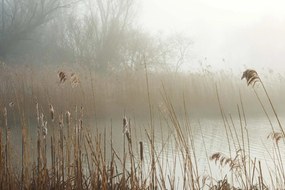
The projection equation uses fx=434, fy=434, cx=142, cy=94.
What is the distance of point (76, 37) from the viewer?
15305 mm

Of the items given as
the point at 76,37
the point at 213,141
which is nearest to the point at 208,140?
the point at 213,141

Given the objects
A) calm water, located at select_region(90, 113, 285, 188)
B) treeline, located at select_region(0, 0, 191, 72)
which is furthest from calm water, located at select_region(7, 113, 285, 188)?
treeline, located at select_region(0, 0, 191, 72)

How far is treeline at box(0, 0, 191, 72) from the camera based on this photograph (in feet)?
→ 48.7

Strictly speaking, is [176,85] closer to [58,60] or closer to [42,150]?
[42,150]

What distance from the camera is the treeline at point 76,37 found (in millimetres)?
14844

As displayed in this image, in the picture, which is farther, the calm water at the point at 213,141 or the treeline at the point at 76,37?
the treeline at the point at 76,37

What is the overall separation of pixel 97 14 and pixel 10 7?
320 centimetres

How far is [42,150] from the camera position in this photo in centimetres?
213

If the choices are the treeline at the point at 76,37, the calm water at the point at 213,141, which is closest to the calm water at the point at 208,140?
the calm water at the point at 213,141

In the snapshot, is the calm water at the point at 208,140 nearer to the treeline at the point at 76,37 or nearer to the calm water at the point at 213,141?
the calm water at the point at 213,141

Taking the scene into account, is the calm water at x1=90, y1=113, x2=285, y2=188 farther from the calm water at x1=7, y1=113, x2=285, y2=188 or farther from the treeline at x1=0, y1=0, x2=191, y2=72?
the treeline at x1=0, y1=0, x2=191, y2=72

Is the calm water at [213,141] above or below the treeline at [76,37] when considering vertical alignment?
below

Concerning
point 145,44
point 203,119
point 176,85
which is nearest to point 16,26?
point 145,44

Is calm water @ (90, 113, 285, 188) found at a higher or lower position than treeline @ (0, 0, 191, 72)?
lower
